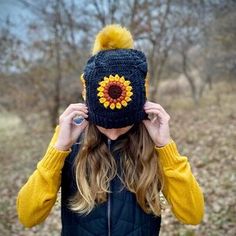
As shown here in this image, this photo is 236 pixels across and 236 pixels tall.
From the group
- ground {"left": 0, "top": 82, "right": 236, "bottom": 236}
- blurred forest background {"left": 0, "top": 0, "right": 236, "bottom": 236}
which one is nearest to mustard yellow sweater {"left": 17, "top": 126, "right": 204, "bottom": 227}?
ground {"left": 0, "top": 82, "right": 236, "bottom": 236}

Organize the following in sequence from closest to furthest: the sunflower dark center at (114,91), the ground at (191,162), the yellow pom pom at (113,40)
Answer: the sunflower dark center at (114,91) → the yellow pom pom at (113,40) → the ground at (191,162)

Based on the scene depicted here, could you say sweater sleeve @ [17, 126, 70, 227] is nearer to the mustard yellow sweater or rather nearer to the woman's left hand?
the mustard yellow sweater

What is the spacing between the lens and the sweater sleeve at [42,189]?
1.93 meters

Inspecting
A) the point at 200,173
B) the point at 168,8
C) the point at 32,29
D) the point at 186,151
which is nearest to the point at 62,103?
the point at 32,29

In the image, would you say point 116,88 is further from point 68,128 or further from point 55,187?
point 55,187

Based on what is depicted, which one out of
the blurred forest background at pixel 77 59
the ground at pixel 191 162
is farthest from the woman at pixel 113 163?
the blurred forest background at pixel 77 59

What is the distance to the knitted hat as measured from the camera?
1896mm

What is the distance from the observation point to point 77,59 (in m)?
14.6

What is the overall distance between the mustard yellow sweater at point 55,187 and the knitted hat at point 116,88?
23 cm

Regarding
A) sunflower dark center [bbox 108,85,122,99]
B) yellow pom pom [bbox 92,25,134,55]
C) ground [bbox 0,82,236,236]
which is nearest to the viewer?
sunflower dark center [bbox 108,85,122,99]

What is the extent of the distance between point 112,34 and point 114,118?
15.8 inches

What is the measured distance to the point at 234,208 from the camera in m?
5.34

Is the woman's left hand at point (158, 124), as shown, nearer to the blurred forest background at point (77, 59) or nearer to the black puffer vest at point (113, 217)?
the black puffer vest at point (113, 217)

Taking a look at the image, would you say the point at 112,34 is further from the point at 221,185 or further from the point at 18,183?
the point at 18,183
